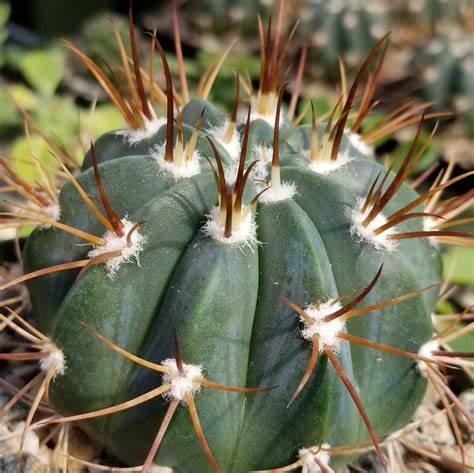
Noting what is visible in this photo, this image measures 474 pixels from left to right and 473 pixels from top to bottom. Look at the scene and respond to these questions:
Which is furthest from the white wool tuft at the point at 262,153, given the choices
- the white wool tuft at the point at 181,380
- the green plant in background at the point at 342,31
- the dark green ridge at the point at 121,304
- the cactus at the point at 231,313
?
the green plant in background at the point at 342,31

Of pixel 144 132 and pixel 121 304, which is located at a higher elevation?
pixel 144 132

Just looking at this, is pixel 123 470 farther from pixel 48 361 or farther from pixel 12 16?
pixel 12 16

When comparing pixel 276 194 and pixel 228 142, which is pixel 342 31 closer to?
pixel 228 142

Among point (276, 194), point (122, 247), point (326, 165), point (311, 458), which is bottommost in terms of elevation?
point (311, 458)

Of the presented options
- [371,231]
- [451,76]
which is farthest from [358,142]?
[451,76]

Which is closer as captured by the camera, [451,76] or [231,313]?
[231,313]

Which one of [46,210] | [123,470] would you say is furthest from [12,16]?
[123,470]

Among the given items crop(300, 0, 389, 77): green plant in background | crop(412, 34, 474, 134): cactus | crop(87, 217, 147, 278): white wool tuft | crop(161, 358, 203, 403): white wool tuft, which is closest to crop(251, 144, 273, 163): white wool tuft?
crop(87, 217, 147, 278): white wool tuft

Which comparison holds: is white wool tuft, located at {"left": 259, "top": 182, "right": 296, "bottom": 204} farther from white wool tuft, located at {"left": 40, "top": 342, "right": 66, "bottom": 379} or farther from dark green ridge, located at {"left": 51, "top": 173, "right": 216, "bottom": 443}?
white wool tuft, located at {"left": 40, "top": 342, "right": 66, "bottom": 379}

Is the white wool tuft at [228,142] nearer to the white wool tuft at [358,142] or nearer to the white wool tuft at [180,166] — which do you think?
the white wool tuft at [180,166]
